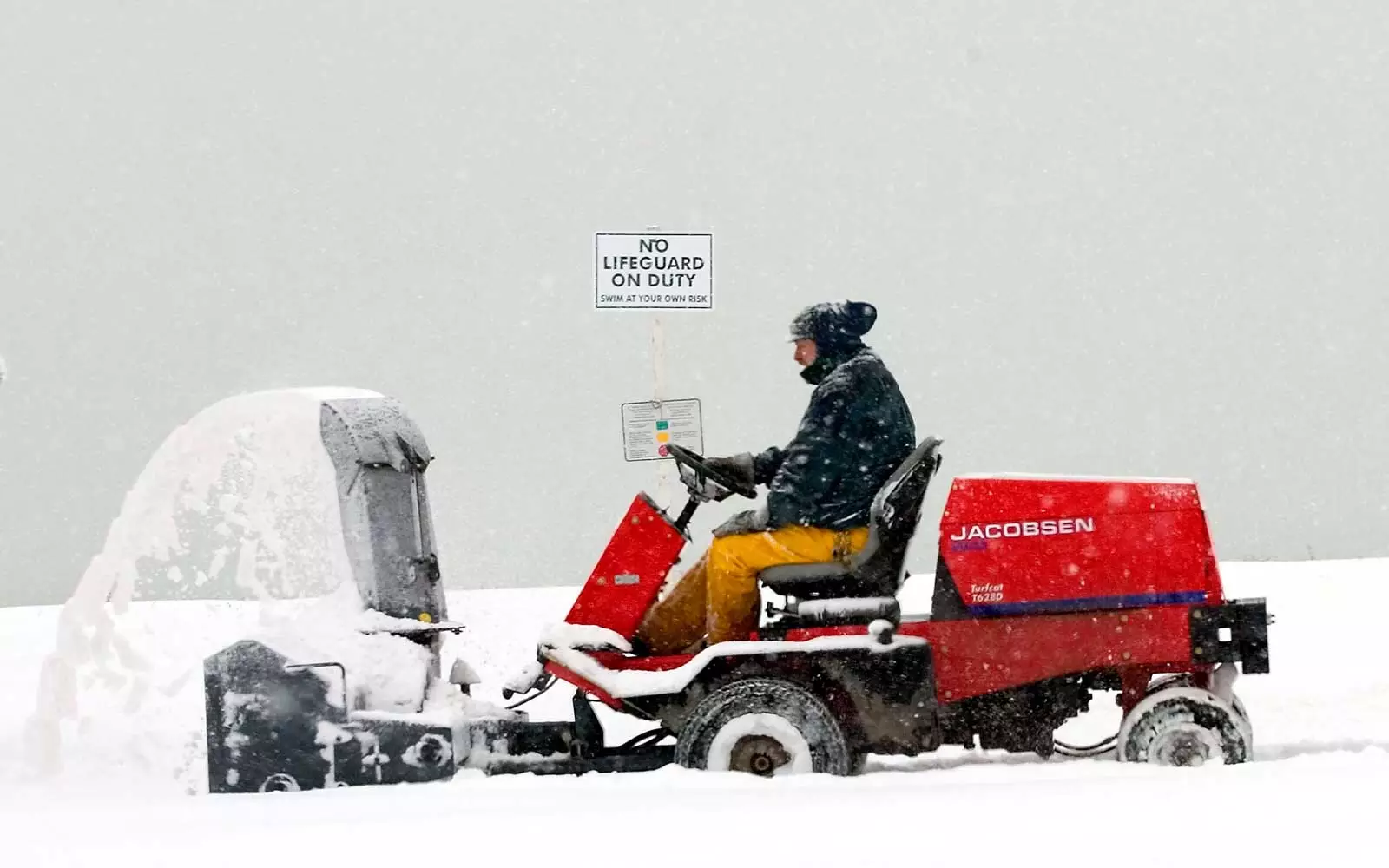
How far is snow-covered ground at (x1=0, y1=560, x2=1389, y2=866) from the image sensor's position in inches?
156

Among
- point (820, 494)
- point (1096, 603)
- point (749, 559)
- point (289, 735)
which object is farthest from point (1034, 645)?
point (289, 735)

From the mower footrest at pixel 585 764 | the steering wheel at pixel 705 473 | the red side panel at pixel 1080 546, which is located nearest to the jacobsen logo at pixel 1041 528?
the red side panel at pixel 1080 546

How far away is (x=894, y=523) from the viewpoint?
567cm

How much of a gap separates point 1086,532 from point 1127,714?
67 centimetres

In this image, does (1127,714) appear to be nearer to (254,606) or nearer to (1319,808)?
(1319,808)

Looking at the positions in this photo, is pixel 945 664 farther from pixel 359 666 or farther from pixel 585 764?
pixel 359 666

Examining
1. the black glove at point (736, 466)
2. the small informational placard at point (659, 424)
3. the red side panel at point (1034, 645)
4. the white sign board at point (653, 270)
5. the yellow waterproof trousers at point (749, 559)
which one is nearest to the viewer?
the red side panel at point (1034, 645)

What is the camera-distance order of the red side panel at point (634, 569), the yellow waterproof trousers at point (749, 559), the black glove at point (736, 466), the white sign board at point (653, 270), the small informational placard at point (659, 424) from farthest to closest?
the small informational placard at point (659, 424) → the white sign board at point (653, 270) → the black glove at point (736, 466) → the red side panel at point (634, 569) → the yellow waterproof trousers at point (749, 559)

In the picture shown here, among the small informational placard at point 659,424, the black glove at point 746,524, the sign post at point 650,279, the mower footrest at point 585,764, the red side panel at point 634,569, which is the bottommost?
the mower footrest at point 585,764

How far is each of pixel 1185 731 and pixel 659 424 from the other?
385 cm

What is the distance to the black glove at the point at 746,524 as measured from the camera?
5824mm

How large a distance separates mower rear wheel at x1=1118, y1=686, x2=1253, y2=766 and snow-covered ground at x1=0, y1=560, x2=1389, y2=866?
0.20 metres

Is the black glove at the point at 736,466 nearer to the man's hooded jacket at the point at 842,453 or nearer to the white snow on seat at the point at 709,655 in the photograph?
the man's hooded jacket at the point at 842,453

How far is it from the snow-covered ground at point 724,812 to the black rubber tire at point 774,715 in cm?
11
